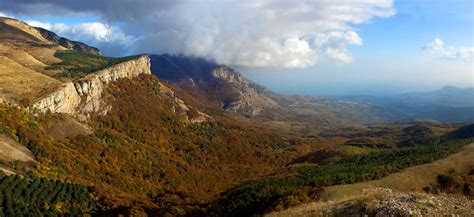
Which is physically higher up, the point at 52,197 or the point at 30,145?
the point at 30,145

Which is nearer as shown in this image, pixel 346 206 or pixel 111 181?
pixel 346 206

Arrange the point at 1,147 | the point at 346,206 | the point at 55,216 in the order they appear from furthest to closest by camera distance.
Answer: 1. the point at 1,147
2. the point at 55,216
3. the point at 346,206

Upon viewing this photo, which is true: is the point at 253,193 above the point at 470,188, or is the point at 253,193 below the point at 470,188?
below

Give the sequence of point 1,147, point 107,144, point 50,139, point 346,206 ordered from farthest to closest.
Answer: point 107,144 < point 50,139 < point 1,147 < point 346,206

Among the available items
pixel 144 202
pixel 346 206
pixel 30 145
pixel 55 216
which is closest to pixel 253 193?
pixel 144 202

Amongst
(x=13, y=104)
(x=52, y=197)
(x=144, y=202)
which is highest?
(x=13, y=104)

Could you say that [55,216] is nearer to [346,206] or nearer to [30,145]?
[30,145]

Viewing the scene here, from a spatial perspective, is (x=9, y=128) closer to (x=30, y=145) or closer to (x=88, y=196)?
(x=30, y=145)

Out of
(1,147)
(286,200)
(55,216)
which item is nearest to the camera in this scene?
(286,200)

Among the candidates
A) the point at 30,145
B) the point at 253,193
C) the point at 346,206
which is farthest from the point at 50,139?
the point at 346,206
